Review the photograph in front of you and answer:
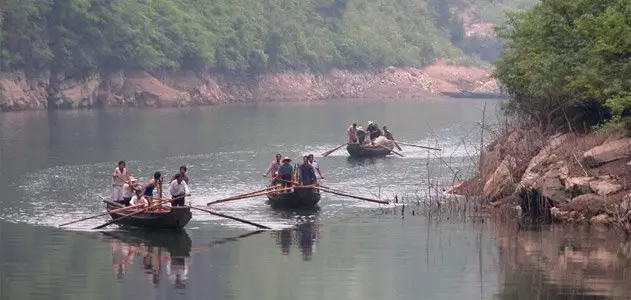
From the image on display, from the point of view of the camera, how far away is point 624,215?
36.2 meters

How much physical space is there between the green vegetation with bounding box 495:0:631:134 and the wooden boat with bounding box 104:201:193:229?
38.7 ft

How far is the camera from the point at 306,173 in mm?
44156

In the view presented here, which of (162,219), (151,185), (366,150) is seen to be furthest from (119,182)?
(366,150)

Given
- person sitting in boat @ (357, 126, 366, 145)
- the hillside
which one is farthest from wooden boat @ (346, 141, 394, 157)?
the hillside

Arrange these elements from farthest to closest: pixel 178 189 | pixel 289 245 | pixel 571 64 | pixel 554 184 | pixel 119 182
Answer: pixel 571 64 → pixel 119 182 → pixel 554 184 → pixel 178 189 → pixel 289 245

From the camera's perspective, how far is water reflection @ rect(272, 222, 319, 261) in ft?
118

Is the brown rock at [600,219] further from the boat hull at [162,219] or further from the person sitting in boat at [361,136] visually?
the person sitting in boat at [361,136]

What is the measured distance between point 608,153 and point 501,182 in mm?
4969

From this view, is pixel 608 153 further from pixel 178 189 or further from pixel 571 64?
pixel 178 189

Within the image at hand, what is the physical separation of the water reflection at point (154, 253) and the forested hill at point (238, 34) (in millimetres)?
57692

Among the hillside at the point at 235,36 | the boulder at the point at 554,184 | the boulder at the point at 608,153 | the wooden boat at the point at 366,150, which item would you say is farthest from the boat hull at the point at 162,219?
the hillside at the point at 235,36

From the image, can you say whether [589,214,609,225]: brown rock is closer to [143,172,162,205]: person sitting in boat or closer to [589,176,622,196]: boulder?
[589,176,622,196]: boulder

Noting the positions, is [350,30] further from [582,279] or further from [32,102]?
[582,279]

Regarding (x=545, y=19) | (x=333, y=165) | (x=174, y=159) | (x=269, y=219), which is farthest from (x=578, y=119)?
(x=174, y=159)
